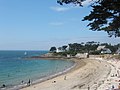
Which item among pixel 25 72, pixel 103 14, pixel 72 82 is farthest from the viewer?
pixel 25 72

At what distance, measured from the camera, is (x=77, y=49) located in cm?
16362

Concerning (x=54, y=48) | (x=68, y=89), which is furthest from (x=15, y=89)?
(x=54, y=48)

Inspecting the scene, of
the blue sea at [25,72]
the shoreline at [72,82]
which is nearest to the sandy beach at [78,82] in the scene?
the shoreline at [72,82]

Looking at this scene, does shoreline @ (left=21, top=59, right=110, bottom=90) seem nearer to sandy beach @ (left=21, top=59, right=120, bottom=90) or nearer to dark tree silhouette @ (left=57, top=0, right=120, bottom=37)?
sandy beach @ (left=21, top=59, right=120, bottom=90)

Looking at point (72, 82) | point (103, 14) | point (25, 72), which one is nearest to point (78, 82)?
point (72, 82)

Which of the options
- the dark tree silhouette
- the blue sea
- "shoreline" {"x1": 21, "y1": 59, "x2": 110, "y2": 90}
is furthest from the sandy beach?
the dark tree silhouette

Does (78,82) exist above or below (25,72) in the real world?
below

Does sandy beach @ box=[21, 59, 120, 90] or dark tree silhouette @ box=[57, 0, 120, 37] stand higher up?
dark tree silhouette @ box=[57, 0, 120, 37]

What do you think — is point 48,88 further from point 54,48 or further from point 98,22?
point 54,48

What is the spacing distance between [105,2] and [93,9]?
2.22 feet

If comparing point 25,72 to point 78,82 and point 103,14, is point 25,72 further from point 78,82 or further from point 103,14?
point 103,14

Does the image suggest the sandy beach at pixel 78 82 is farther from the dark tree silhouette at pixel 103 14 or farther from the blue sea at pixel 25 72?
the dark tree silhouette at pixel 103 14

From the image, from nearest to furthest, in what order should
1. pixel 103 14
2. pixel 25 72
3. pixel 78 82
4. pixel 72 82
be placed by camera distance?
pixel 103 14 < pixel 78 82 < pixel 72 82 < pixel 25 72

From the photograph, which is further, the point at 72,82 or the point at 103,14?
the point at 72,82
